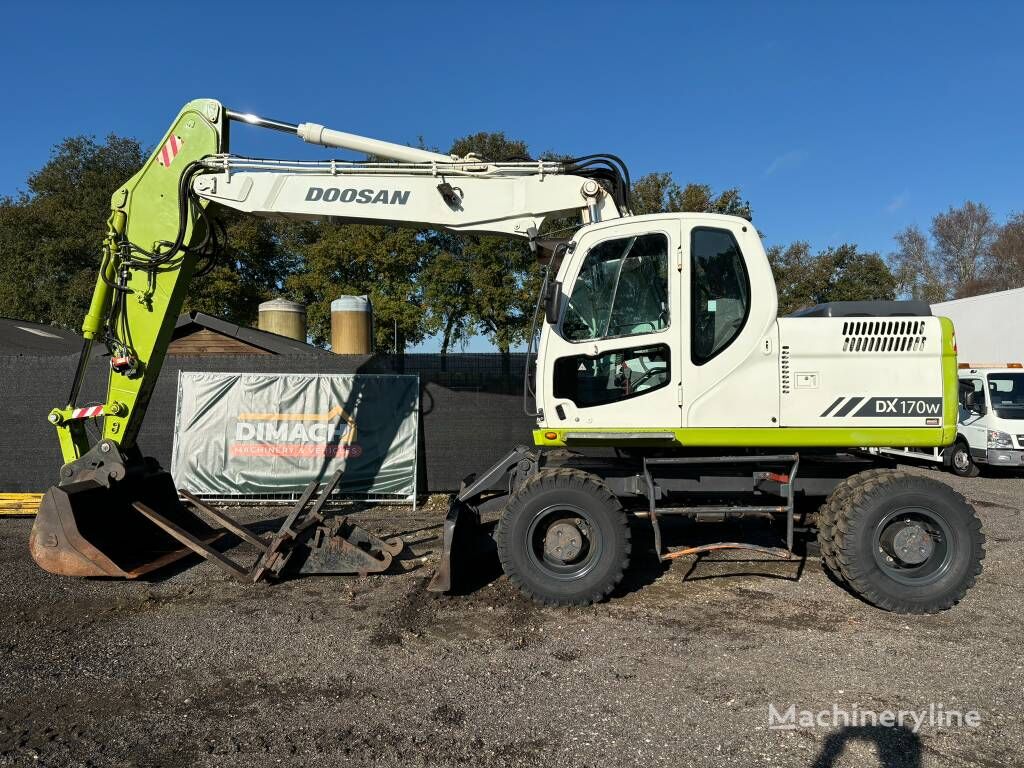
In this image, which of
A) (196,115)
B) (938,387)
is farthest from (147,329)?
(938,387)

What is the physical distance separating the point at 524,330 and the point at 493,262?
105 inches

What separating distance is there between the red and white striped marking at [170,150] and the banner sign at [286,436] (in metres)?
3.69

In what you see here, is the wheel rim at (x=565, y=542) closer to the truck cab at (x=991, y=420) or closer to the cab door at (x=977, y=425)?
the truck cab at (x=991, y=420)

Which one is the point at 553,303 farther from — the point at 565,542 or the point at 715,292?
the point at 565,542

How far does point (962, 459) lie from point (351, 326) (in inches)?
459

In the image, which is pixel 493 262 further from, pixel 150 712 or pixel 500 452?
pixel 150 712

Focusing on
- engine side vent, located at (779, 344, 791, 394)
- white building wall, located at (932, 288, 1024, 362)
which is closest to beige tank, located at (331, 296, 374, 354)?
engine side vent, located at (779, 344, 791, 394)

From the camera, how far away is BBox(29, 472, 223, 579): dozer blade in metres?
5.29

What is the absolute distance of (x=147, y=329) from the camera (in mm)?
6004

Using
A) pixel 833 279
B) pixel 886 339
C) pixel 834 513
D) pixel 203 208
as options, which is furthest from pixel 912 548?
pixel 833 279

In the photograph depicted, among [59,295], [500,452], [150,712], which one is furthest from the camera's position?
[59,295]

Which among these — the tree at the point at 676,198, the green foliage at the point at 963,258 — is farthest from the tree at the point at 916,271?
the tree at the point at 676,198

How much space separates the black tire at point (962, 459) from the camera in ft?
39.8

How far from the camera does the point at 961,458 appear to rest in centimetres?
1223
